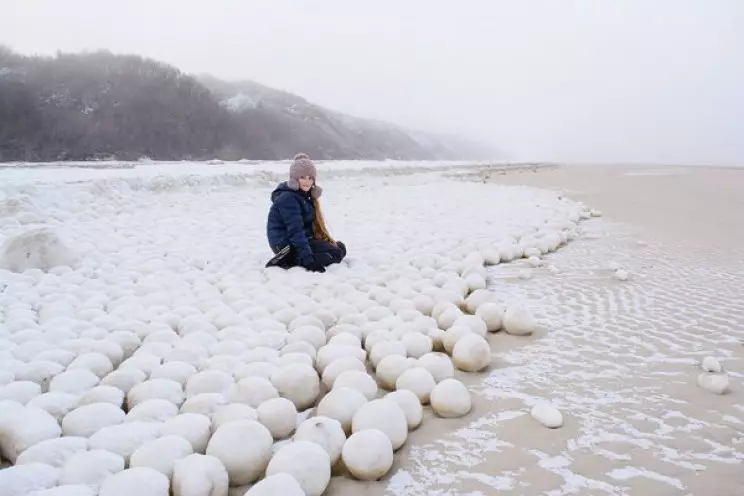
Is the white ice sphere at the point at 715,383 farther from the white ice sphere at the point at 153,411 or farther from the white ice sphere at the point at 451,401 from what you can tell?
the white ice sphere at the point at 153,411

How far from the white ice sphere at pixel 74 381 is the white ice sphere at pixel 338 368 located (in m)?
0.88

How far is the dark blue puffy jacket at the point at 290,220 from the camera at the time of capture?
367 cm

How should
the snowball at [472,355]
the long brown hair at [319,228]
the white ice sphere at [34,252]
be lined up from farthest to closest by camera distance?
1. the long brown hair at [319,228]
2. the white ice sphere at [34,252]
3. the snowball at [472,355]

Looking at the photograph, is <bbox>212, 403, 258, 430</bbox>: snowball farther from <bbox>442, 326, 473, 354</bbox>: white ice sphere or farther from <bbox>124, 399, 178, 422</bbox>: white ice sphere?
<bbox>442, 326, 473, 354</bbox>: white ice sphere

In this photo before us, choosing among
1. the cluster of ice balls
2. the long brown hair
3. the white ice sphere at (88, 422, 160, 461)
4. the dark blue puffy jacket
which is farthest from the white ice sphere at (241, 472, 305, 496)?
the long brown hair

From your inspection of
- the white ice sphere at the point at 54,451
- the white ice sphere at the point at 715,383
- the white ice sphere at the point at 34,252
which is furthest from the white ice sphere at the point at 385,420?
the white ice sphere at the point at 34,252

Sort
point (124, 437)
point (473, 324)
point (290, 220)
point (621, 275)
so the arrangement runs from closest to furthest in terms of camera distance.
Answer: point (124, 437), point (473, 324), point (621, 275), point (290, 220)

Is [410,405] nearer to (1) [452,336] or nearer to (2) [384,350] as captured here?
(2) [384,350]

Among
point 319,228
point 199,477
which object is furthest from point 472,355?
point 319,228

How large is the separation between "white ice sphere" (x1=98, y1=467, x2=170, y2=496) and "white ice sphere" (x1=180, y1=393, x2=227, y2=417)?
0.37 meters

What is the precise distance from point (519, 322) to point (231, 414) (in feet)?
4.88

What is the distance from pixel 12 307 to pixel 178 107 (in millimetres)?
29254

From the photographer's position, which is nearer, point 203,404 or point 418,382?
point 203,404

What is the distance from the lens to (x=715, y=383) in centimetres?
193
